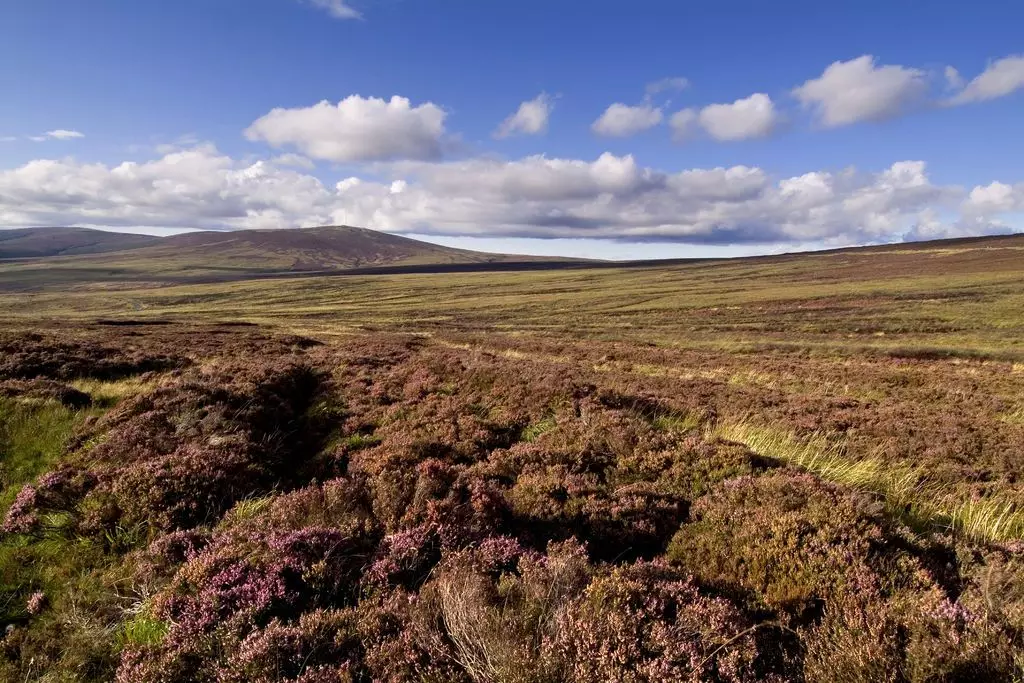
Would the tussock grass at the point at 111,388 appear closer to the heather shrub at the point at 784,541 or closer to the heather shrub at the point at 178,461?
the heather shrub at the point at 178,461

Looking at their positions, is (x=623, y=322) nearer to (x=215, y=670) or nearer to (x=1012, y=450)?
(x=1012, y=450)

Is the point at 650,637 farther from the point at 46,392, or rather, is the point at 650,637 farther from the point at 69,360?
the point at 69,360

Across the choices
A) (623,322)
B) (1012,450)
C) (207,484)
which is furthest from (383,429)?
(623,322)

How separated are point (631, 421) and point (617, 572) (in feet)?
18.0

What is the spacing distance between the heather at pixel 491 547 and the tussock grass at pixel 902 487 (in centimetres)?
9

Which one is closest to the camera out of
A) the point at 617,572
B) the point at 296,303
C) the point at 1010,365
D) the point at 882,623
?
the point at 882,623

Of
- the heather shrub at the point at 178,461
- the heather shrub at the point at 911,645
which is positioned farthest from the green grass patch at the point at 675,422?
the heather shrub at the point at 178,461

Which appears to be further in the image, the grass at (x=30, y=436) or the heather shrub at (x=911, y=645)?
the grass at (x=30, y=436)

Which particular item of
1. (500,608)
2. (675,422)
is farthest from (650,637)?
(675,422)

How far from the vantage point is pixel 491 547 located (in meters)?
5.66

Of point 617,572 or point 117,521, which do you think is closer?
point 617,572

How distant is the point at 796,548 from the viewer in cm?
546

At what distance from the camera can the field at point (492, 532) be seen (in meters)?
4.09

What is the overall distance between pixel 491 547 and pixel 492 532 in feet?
1.80
